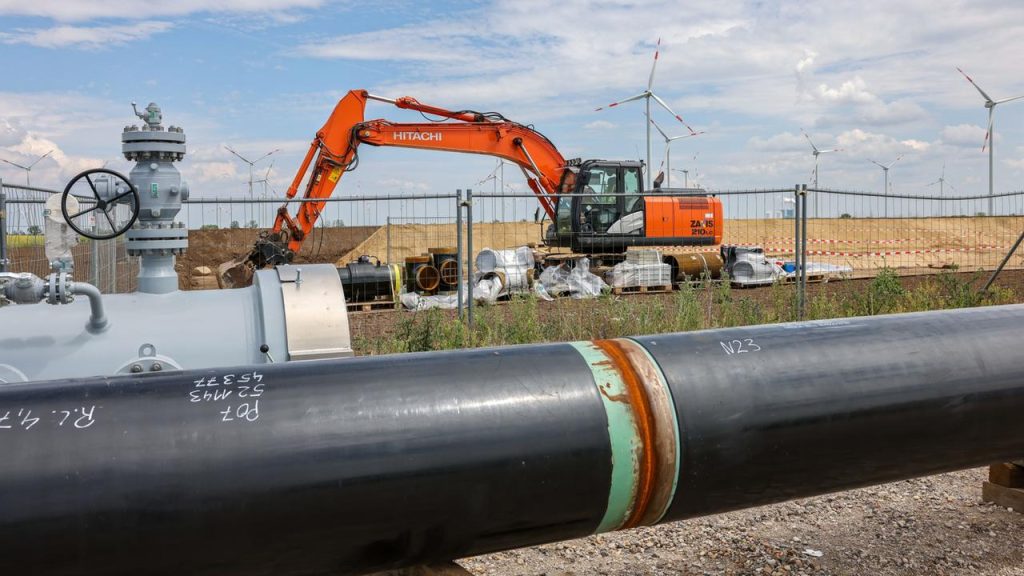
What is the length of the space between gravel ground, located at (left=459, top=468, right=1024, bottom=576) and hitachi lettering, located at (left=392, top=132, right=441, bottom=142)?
997cm

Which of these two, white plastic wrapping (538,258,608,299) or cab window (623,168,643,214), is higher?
cab window (623,168,643,214)

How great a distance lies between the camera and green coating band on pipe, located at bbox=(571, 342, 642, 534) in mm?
2189

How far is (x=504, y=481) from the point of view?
2078 mm

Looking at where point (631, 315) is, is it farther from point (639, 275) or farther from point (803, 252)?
point (639, 275)

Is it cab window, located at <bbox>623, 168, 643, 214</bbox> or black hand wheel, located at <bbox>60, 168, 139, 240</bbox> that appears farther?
cab window, located at <bbox>623, 168, 643, 214</bbox>

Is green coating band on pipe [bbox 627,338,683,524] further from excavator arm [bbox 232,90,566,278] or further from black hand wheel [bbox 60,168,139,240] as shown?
excavator arm [bbox 232,90,566,278]

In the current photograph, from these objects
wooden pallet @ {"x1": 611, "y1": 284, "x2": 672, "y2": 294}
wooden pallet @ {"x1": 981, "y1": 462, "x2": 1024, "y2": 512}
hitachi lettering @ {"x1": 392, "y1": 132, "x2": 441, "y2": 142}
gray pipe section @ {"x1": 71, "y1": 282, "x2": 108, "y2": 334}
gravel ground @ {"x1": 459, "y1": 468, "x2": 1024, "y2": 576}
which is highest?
hitachi lettering @ {"x1": 392, "y1": 132, "x2": 441, "y2": 142}

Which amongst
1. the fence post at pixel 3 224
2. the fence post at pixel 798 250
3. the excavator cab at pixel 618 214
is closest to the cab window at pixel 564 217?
the excavator cab at pixel 618 214

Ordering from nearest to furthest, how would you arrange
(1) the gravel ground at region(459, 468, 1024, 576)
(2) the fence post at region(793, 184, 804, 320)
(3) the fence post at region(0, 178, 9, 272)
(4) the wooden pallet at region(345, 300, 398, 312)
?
(1) the gravel ground at region(459, 468, 1024, 576)
(3) the fence post at region(0, 178, 9, 272)
(2) the fence post at region(793, 184, 804, 320)
(4) the wooden pallet at region(345, 300, 398, 312)

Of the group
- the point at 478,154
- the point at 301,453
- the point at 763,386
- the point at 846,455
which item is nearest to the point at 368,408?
the point at 301,453

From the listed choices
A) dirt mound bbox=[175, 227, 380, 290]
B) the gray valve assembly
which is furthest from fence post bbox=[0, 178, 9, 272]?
dirt mound bbox=[175, 227, 380, 290]

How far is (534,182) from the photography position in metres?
14.0

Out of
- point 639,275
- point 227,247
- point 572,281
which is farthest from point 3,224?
point 227,247

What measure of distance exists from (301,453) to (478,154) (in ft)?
39.2
